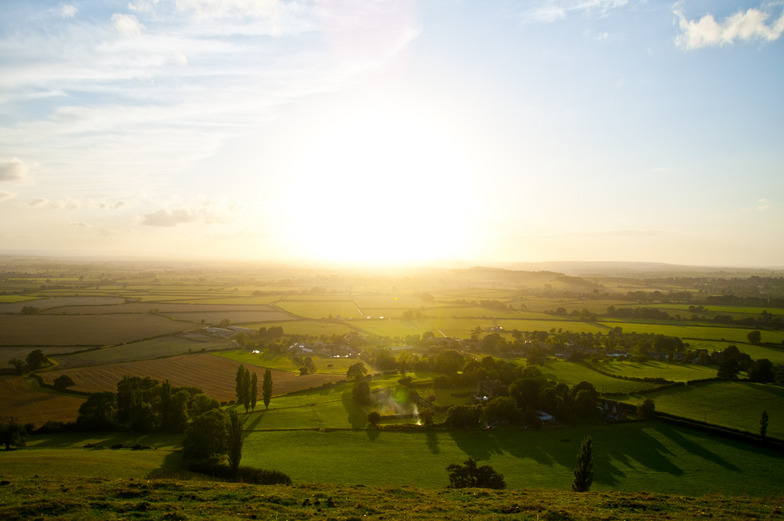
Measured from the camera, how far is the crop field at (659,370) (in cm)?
5467

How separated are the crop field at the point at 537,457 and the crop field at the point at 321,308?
6987 centimetres

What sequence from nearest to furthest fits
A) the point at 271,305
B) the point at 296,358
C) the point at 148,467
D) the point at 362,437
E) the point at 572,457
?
1. the point at 148,467
2. the point at 572,457
3. the point at 362,437
4. the point at 296,358
5. the point at 271,305

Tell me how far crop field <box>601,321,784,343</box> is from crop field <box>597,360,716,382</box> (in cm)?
2325

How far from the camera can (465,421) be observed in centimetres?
3753

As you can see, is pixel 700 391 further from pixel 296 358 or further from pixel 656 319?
pixel 656 319

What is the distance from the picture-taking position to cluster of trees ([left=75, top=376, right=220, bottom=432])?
37.1m

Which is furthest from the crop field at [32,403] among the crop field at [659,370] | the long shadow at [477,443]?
the crop field at [659,370]

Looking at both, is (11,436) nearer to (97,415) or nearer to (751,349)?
(97,415)

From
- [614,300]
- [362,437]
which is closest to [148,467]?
[362,437]

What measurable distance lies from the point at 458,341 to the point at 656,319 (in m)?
58.4

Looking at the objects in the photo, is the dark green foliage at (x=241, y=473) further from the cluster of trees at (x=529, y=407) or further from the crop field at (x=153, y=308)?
the crop field at (x=153, y=308)

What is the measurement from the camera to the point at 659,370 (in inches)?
2301

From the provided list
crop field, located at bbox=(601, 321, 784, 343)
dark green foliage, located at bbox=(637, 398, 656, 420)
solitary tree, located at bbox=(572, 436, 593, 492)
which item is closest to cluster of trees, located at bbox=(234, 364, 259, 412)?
solitary tree, located at bbox=(572, 436, 593, 492)

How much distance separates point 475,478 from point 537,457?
307 inches
